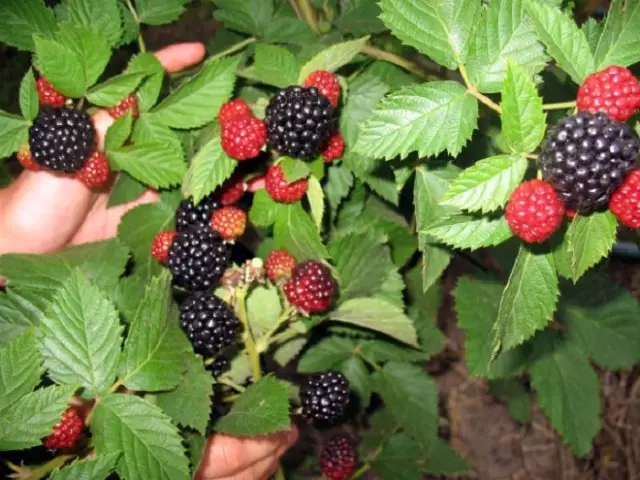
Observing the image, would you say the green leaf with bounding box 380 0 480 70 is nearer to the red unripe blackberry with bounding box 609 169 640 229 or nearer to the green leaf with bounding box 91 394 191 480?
the red unripe blackberry with bounding box 609 169 640 229

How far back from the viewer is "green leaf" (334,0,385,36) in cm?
125

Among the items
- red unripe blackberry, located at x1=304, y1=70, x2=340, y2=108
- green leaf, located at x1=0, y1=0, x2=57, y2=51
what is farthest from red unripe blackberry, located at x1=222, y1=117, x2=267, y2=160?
green leaf, located at x1=0, y1=0, x2=57, y2=51

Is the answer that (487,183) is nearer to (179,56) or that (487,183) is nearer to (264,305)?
(264,305)

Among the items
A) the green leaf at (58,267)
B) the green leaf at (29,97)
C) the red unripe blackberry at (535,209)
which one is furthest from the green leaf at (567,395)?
the green leaf at (29,97)

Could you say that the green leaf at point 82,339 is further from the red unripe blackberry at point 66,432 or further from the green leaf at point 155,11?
the green leaf at point 155,11

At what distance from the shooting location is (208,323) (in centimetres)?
104

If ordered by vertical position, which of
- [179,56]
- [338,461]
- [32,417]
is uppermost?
[179,56]

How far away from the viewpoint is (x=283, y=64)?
1.11 m

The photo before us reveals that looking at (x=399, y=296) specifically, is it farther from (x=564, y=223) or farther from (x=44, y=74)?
(x=44, y=74)

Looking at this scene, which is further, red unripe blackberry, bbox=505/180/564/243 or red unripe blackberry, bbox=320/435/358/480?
red unripe blackberry, bbox=320/435/358/480

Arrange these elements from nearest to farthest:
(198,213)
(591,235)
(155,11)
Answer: (591,235) < (198,213) < (155,11)

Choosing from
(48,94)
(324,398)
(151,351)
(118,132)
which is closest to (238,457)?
(324,398)

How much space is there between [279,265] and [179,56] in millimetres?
536

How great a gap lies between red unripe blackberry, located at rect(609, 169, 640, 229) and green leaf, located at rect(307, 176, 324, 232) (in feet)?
1.56
